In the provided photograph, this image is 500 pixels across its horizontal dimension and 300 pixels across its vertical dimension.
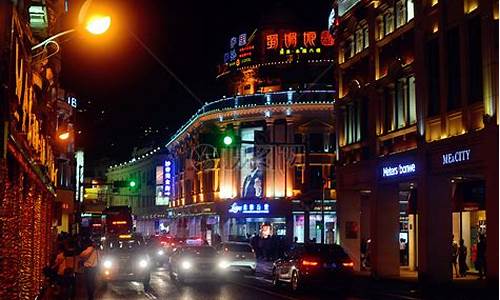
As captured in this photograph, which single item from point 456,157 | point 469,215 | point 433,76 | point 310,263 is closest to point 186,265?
point 310,263

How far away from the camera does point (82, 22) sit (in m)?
16.1

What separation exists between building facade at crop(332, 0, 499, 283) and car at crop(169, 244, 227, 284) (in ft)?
26.5

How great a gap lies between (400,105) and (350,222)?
8640mm

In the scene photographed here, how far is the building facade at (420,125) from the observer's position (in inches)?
1070

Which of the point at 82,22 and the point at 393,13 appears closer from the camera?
the point at 82,22

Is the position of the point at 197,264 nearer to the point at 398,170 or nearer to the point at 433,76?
the point at 398,170

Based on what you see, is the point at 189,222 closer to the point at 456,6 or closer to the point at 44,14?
the point at 456,6

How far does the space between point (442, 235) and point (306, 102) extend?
34.0m

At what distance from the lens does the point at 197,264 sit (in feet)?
102

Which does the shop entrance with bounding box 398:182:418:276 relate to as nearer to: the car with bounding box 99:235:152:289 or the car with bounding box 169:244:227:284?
the car with bounding box 169:244:227:284

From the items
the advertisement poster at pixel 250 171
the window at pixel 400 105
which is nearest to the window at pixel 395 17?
the window at pixel 400 105

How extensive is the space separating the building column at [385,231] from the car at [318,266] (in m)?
8.78

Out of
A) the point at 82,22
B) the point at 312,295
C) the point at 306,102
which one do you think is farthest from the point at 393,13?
the point at 306,102

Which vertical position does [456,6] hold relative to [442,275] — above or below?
above
